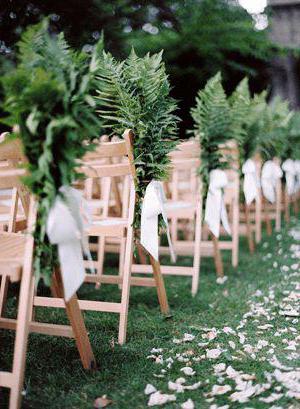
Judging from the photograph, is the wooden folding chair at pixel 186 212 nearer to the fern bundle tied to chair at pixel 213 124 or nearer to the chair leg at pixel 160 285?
the fern bundle tied to chair at pixel 213 124

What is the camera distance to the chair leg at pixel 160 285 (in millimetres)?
3400

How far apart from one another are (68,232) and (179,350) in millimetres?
1101

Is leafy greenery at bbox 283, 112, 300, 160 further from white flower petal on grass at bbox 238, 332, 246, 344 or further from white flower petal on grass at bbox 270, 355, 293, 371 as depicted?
white flower petal on grass at bbox 270, 355, 293, 371

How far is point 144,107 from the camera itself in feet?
10.5

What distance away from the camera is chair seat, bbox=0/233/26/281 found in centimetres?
210

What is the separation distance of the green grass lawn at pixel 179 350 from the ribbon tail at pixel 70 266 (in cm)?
50

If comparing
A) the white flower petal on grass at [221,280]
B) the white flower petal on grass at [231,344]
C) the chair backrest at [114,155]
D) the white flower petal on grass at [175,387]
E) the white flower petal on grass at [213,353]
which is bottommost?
the white flower petal on grass at [175,387]

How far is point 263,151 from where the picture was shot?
16.3 feet

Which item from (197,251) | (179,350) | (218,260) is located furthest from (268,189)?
(179,350)

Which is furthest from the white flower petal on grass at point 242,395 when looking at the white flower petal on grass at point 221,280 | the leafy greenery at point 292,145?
the leafy greenery at point 292,145

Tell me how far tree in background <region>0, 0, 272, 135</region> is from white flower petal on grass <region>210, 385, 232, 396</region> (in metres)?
3.60

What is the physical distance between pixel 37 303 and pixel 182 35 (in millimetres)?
5064

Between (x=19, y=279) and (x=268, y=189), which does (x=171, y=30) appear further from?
(x=19, y=279)

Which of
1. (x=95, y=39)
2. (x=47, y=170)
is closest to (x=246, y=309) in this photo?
(x=47, y=170)
